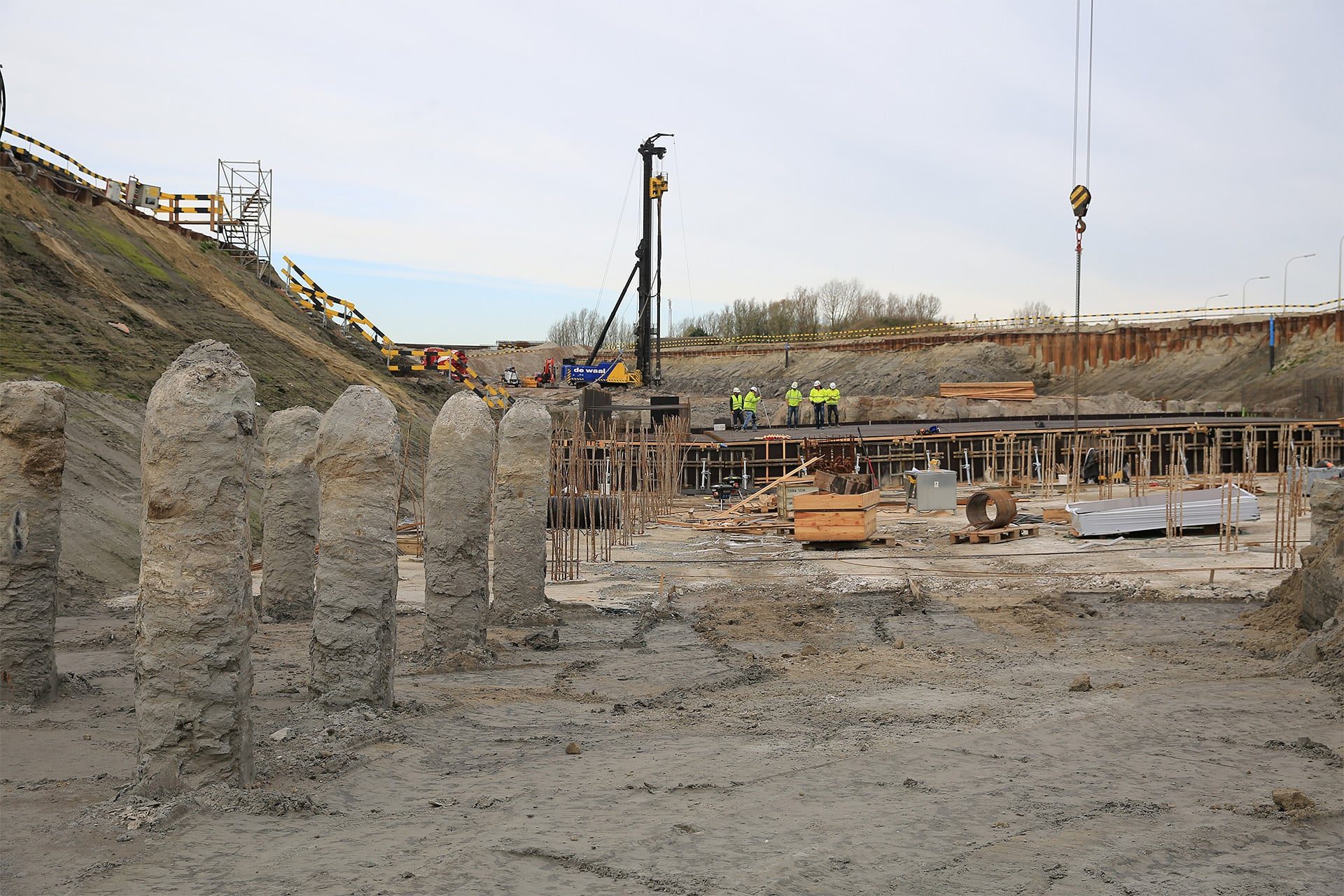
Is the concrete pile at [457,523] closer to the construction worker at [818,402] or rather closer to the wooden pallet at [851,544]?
the wooden pallet at [851,544]

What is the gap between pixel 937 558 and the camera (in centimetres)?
1738

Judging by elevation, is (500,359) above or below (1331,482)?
above

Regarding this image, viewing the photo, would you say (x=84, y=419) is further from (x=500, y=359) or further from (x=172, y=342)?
(x=500, y=359)

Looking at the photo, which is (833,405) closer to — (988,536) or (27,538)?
(988,536)

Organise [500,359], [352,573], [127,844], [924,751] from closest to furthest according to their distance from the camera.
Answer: [127,844], [924,751], [352,573], [500,359]

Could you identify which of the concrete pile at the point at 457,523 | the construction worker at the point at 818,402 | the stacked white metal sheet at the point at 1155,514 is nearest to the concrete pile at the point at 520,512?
the concrete pile at the point at 457,523

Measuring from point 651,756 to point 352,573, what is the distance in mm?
2430

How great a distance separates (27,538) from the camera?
7.96m

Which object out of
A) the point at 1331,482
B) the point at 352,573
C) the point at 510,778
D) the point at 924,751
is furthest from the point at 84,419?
the point at 1331,482

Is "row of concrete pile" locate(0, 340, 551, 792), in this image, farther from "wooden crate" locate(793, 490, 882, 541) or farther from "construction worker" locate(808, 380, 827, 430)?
"construction worker" locate(808, 380, 827, 430)

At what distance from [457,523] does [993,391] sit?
128 ft

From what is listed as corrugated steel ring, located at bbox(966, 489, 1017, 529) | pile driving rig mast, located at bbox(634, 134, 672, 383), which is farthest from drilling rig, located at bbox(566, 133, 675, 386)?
corrugated steel ring, located at bbox(966, 489, 1017, 529)

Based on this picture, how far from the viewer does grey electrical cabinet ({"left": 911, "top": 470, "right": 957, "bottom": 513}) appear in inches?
912

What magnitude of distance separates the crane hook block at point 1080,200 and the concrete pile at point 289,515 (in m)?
12.9
